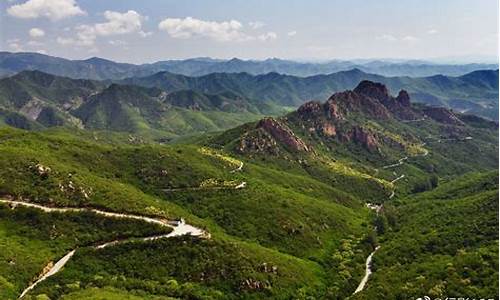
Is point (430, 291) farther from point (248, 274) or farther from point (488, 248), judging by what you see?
point (248, 274)

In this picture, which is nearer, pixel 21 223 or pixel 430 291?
pixel 430 291

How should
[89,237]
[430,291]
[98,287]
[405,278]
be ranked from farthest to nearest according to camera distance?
[89,237] < [405,278] < [98,287] < [430,291]

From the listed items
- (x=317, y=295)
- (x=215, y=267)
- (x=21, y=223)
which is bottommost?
(x=317, y=295)

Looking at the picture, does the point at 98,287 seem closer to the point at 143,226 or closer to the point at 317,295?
the point at 143,226

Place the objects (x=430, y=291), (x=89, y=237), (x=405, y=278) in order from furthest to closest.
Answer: (x=89, y=237) → (x=405, y=278) → (x=430, y=291)

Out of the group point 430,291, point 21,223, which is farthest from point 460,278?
point 21,223

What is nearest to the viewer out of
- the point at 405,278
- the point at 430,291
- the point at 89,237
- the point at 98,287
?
the point at 430,291

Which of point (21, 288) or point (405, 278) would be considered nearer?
point (21, 288)

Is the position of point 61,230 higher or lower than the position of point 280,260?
higher

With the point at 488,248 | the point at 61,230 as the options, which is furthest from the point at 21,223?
the point at 488,248
